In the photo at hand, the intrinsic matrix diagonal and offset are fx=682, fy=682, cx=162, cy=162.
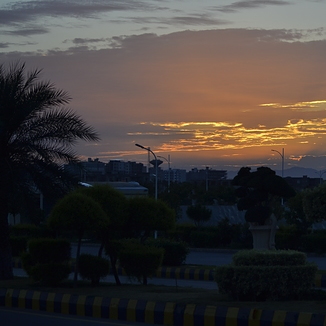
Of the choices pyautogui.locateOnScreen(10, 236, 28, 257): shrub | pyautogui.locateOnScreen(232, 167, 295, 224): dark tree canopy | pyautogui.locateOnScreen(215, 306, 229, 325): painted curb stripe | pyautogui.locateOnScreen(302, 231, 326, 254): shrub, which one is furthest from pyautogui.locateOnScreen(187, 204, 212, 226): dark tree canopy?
pyautogui.locateOnScreen(215, 306, 229, 325): painted curb stripe

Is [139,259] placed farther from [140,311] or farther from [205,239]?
[205,239]

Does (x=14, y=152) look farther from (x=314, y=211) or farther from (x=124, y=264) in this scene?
(x=314, y=211)

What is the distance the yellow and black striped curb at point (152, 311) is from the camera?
1031cm

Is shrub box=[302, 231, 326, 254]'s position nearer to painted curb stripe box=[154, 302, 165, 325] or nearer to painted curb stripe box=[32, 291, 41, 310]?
painted curb stripe box=[32, 291, 41, 310]

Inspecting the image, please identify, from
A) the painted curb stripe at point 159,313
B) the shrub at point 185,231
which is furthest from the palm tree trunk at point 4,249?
the shrub at point 185,231

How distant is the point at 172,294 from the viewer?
13.7 meters

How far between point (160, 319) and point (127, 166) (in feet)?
446

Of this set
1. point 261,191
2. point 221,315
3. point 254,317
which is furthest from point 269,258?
point 261,191

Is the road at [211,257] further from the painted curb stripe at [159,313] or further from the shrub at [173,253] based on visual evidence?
the painted curb stripe at [159,313]

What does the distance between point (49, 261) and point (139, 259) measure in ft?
6.92

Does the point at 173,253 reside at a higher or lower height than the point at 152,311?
lower

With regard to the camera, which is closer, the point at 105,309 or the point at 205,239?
the point at 105,309

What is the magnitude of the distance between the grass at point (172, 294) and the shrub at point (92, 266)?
0.91ft

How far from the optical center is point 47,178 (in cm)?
1727
